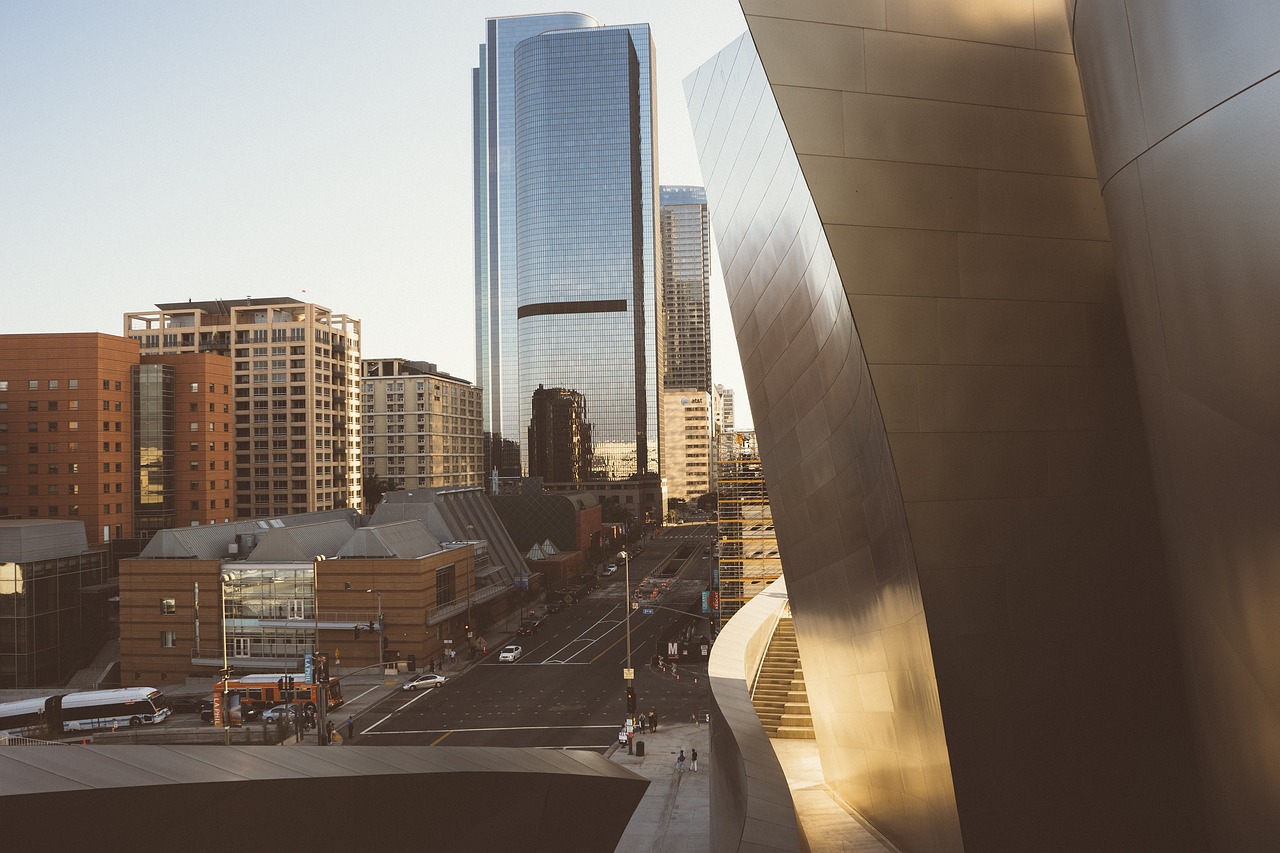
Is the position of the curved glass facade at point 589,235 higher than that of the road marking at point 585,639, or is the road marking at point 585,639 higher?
the curved glass facade at point 589,235

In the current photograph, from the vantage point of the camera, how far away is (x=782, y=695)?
90.8 ft

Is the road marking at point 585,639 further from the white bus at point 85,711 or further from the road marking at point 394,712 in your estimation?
the white bus at point 85,711

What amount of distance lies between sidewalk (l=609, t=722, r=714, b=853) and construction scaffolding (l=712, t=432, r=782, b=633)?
1558 centimetres

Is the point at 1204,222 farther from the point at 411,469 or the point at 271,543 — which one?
the point at 411,469

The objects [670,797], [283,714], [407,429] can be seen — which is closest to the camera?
[670,797]

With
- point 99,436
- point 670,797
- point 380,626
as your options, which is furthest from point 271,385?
point 670,797

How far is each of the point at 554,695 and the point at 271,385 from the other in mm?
82754

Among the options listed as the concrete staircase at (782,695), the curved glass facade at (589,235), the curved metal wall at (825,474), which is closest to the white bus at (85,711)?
the concrete staircase at (782,695)

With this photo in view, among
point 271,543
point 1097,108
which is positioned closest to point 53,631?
point 271,543

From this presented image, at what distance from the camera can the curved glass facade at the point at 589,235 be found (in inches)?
7352

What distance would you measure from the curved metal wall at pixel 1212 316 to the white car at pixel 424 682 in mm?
51893

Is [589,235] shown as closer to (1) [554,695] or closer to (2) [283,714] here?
(1) [554,695]

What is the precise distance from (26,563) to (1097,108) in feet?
247

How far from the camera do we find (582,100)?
190 metres
